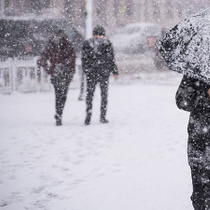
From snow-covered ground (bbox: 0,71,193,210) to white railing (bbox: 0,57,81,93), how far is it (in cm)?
194

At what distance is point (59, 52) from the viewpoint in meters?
7.60

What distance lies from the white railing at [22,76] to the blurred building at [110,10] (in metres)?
16.2

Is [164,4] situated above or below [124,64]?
above

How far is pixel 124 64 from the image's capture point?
720 inches

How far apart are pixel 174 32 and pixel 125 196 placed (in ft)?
7.07

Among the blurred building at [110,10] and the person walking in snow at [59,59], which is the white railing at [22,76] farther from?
the blurred building at [110,10]

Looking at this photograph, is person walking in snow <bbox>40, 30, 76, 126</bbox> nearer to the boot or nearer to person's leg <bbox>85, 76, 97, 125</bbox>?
person's leg <bbox>85, 76, 97, 125</bbox>

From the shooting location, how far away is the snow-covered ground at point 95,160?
14.1 ft

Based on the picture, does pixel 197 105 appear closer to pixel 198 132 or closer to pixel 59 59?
pixel 198 132

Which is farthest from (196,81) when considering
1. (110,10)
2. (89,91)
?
(110,10)

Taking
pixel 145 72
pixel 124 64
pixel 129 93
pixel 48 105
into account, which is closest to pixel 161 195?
pixel 48 105

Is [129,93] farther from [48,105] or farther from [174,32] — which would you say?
[174,32]

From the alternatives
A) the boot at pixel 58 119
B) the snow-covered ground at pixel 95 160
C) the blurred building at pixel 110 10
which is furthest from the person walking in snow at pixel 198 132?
the blurred building at pixel 110 10

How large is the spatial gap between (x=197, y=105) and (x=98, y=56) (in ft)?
16.6
